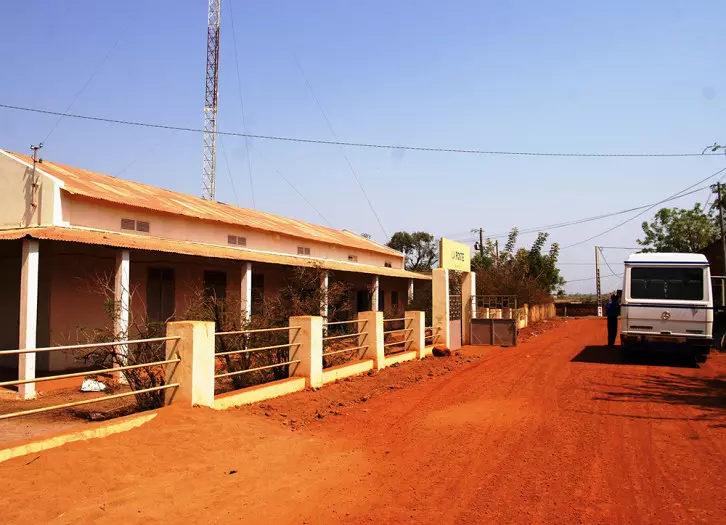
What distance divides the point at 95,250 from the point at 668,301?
13.9 meters

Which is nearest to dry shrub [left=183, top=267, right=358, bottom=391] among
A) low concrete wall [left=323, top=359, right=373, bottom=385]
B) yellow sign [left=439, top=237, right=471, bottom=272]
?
low concrete wall [left=323, top=359, right=373, bottom=385]

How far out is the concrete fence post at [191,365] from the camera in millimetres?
7242

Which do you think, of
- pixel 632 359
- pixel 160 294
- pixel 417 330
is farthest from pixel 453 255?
pixel 160 294

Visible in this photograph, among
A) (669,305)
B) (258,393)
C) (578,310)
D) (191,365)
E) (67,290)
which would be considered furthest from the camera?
(578,310)

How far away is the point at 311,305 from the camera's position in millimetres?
13383

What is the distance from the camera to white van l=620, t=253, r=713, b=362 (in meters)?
13.6

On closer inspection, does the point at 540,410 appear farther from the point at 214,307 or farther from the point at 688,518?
the point at 214,307

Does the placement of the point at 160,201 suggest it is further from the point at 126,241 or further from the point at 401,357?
the point at 401,357

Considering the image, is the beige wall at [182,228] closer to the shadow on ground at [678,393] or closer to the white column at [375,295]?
the white column at [375,295]

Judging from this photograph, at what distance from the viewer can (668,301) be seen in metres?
13.9

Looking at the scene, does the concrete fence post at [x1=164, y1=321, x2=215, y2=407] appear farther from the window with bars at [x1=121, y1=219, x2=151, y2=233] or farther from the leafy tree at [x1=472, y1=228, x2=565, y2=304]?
the leafy tree at [x1=472, y1=228, x2=565, y2=304]

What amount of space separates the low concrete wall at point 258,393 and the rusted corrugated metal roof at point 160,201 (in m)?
6.63

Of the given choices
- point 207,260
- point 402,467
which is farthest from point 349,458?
point 207,260

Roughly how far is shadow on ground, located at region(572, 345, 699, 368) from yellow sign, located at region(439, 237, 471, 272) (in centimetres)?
475
